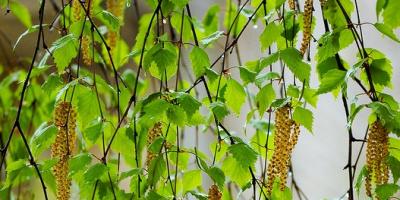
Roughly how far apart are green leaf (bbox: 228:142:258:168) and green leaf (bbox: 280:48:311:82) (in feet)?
0.34

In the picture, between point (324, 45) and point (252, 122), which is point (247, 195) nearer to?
point (252, 122)

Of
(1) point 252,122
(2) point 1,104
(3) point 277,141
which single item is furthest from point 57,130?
(2) point 1,104

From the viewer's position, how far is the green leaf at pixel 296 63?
78cm

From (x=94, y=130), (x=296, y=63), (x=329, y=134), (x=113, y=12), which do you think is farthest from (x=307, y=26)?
(x=329, y=134)

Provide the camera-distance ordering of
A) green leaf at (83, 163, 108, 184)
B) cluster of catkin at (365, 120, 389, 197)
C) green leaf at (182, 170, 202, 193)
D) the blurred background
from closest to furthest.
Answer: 1. cluster of catkin at (365, 120, 389, 197)
2. green leaf at (83, 163, 108, 184)
3. green leaf at (182, 170, 202, 193)
4. the blurred background

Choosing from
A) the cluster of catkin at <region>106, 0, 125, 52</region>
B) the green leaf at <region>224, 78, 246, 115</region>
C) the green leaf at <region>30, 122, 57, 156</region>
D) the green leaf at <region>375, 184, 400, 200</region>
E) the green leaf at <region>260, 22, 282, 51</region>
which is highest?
the cluster of catkin at <region>106, 0, 125, 52</region>

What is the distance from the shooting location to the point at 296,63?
2.57 feet

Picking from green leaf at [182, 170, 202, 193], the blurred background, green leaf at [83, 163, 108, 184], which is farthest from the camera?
the blurred background

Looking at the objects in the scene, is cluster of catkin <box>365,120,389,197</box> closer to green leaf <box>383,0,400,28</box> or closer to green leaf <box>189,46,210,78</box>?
green leaf <box>383,0,400,28</box>

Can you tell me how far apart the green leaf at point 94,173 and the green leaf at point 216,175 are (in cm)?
13

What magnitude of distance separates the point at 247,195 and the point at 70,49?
3.93 feet

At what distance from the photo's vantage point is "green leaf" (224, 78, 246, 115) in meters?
0.88

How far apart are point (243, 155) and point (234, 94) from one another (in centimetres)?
14

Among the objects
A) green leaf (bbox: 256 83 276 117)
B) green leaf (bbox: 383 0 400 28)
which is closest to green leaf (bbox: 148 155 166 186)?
green leaf (bbox: 256 83 276 117)
